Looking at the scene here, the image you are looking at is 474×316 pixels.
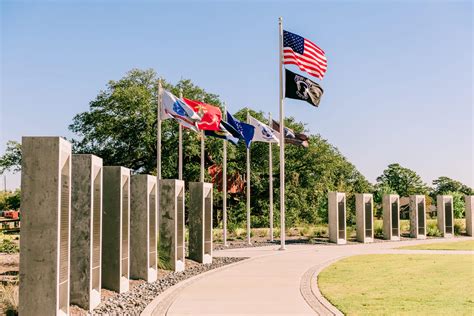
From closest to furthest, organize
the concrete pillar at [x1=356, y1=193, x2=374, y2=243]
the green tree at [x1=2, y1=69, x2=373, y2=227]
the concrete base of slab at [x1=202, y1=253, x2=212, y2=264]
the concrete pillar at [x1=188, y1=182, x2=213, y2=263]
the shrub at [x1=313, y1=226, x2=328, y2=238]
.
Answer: the concrete pillar at [x1=188, y1=182, x2=213, y2=263], the concrete base of slab at [x1=202, y1=253, x2=212, y2=264], the concrete pillar at [x1=356, y1=193, x2=374, y2=243], the shrub at [x1=313, y1=226, x2=328, y2=238], the green tree at [x1=2, y1=69, x2=373, y2=227]

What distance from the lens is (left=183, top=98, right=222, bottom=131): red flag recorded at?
23438 mm

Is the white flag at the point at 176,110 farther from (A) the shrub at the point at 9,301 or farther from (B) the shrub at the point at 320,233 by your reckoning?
(B) the shrub at the point at 320,233

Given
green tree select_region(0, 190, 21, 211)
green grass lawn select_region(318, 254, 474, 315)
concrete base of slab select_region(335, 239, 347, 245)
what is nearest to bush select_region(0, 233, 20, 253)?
green grass lawn select_region(318, 254, 474, 315)

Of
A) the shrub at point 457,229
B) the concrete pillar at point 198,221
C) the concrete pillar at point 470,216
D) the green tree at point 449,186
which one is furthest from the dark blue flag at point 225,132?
the green tree at point 449,186

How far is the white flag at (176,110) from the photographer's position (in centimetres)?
2241

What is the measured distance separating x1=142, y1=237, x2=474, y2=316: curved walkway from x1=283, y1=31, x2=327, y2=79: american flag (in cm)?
839

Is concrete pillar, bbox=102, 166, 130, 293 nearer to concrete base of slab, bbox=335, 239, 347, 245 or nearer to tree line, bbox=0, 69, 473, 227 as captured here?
concrete base of slab, bbox=335, 239, 347, 245

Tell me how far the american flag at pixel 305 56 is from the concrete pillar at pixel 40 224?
16434 millimetres

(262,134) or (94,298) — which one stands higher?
(262,134)

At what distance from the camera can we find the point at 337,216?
30266 millimetres

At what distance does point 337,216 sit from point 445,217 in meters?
10.2

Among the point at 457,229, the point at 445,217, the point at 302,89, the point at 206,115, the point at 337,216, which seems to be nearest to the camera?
the point at 206,115

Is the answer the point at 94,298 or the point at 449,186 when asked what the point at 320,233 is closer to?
the point at 94,298

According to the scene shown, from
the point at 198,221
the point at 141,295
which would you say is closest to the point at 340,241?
the point at 198,221
